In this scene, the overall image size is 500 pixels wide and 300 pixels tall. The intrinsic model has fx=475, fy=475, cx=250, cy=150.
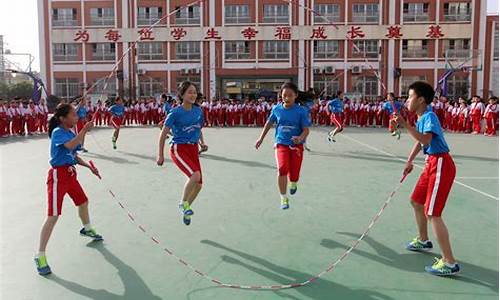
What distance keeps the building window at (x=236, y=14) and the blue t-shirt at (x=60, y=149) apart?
37180mm

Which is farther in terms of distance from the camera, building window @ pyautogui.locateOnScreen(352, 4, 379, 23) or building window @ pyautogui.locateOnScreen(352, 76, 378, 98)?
building window @ pyautogui.locateOnScreen(352, 76, 378, 98)

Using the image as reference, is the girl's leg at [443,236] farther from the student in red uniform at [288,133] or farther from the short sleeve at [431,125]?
the student in red uniform at [288,133]

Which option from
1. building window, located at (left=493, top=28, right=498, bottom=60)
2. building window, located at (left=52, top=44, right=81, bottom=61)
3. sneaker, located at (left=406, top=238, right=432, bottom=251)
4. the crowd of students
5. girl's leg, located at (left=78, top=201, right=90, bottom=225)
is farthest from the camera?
building window, located at (left=52, top=44, right=81, bottom=61)

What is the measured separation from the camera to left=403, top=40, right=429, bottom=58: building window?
39719 millimetres

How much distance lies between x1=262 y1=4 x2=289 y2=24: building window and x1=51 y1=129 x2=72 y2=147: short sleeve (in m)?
37.1

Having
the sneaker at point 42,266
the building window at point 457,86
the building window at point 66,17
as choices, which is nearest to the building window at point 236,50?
the building window at point 66,17

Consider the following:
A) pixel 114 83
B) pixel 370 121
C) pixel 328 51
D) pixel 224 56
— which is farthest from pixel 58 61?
pixel 370 121

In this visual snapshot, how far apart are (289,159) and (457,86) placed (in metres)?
38.4

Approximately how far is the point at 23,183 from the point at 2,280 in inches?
200

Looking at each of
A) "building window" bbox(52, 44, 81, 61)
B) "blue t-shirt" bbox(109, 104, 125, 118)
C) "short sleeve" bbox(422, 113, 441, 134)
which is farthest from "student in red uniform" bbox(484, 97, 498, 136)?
"building window" bbox(52, 44, 81, 61)

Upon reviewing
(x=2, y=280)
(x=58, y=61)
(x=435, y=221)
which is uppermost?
(x=58, y=61)

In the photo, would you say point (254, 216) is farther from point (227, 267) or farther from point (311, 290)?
point (311, 290)

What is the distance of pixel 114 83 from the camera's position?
133 ft

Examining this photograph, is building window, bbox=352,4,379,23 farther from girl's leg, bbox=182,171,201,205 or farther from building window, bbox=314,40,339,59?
girl's leg, bbox=182,171,201,205
